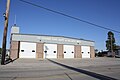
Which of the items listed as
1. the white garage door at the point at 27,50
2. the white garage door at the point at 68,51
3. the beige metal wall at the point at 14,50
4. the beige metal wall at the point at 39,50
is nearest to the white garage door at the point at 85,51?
the beige metal wall at the point at 39,50

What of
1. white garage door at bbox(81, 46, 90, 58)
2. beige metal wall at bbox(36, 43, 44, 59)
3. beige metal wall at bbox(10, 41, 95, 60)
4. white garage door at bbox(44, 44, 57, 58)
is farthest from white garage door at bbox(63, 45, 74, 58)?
beige metal wall at bbox(36, 43, 44, 59)

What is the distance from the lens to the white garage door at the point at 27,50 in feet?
137

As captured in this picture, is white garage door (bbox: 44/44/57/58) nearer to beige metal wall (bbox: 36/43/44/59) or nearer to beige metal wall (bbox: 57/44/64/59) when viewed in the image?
beige metal wall (bbox: 57/44/64/59)

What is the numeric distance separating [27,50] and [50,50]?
6.61 meters

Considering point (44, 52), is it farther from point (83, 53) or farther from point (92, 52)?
point (92, 52)

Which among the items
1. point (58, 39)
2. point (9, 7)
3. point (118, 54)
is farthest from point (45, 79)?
point (118, 54)

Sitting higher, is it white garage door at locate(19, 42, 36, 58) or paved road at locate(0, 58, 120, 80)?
white garage door at locate(19, 42, 36, 58)

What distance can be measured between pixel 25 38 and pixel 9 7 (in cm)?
2193

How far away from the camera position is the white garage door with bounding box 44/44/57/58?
1781 inches

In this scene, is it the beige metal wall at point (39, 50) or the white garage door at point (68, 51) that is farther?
the white garage door at point (68, 51)

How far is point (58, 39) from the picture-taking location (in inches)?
1893

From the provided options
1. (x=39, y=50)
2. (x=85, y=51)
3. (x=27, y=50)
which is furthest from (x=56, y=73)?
(x=85, y=51)

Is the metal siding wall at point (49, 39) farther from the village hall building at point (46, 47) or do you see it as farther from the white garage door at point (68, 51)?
the white garage door at point (68, 51)

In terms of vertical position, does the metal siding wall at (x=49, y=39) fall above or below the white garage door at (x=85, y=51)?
above
